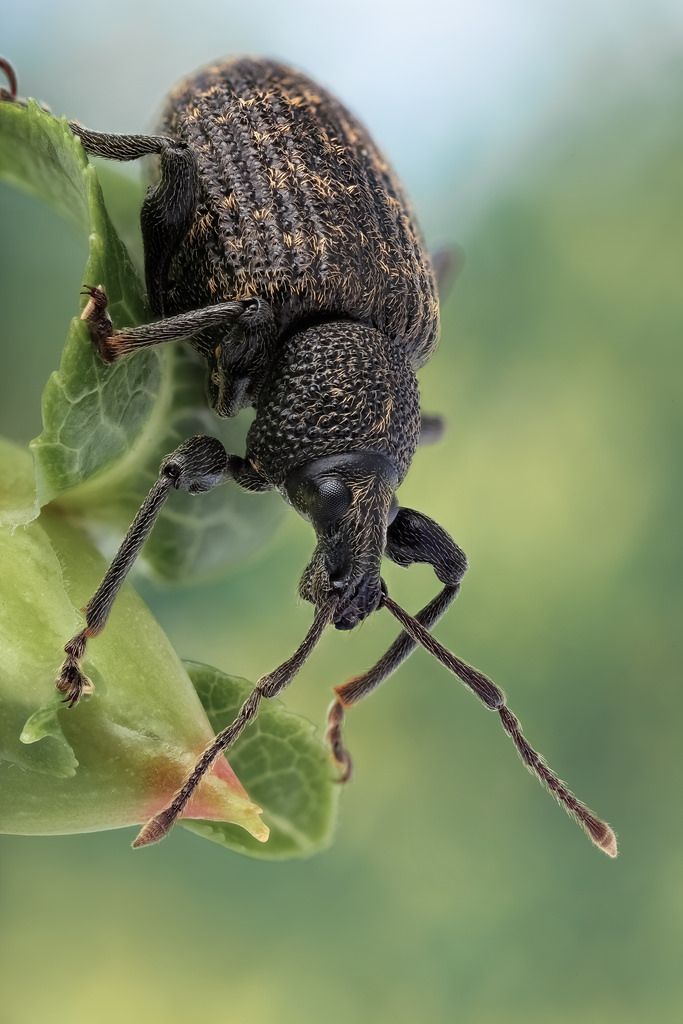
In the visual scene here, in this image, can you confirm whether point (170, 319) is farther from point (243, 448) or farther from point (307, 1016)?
point (307, 1016)

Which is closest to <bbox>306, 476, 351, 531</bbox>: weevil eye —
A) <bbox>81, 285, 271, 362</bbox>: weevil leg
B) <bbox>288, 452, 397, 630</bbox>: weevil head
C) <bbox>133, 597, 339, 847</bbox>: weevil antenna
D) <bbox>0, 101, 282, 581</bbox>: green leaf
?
<bbox>288, 452, 397, 630</bbox>: weevil head

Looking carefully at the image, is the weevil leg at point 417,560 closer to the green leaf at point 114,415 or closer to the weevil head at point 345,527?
the weevil head at point 345,527

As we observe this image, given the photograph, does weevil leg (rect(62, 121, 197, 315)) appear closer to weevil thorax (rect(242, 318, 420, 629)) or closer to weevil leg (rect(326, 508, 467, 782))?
weevil thorax (rect(242, 318, 420, 629))

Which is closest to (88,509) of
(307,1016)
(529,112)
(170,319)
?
(170,319)

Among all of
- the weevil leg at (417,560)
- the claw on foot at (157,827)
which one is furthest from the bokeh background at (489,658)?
the claw on foot at (157,827)

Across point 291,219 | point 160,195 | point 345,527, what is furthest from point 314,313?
point 345,527

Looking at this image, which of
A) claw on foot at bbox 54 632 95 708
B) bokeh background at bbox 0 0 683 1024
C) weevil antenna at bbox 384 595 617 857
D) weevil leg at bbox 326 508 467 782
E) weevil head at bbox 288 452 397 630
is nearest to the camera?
claw on foot at bbox 54 632 95 708

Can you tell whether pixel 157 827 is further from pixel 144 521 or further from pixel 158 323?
pixel 158 323
